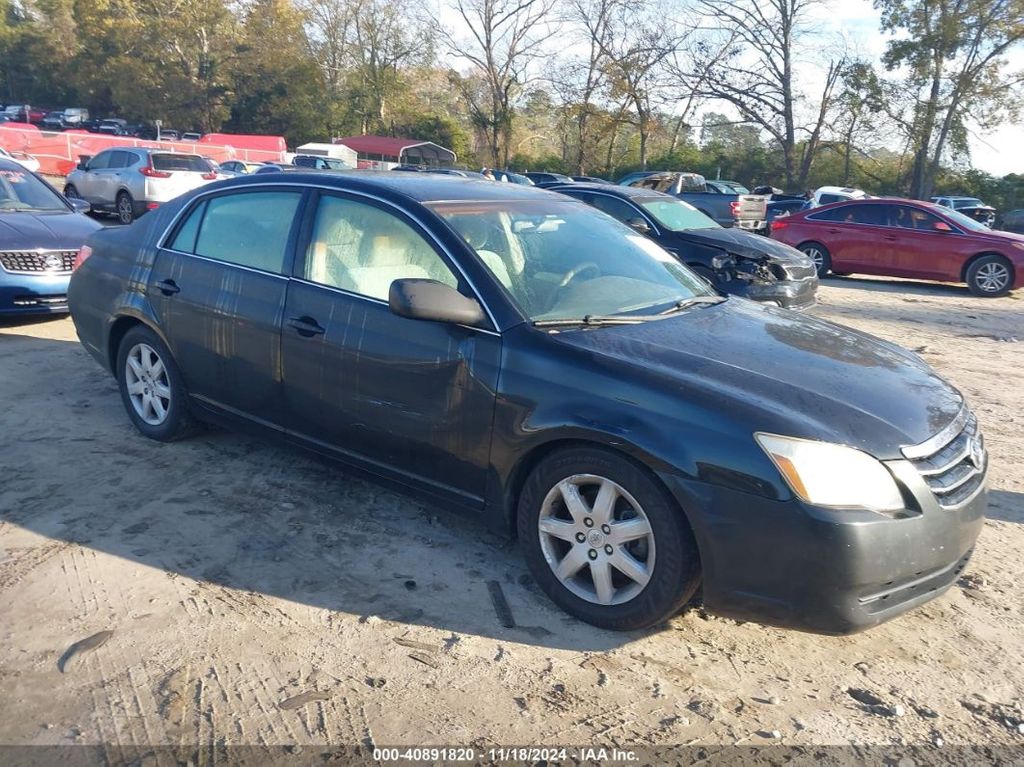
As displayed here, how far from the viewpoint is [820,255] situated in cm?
1508

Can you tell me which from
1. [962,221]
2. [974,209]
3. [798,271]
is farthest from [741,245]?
[974,209]

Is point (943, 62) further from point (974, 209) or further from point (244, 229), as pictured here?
point (244, 229)

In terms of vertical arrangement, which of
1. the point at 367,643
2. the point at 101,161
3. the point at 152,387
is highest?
the point at 101,161

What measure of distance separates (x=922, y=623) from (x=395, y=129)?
60.2 meters

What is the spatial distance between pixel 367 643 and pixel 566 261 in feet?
6.45

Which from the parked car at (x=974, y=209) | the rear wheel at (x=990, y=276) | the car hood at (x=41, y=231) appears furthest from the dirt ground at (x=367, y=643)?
the parked car at (x=974, y=209)

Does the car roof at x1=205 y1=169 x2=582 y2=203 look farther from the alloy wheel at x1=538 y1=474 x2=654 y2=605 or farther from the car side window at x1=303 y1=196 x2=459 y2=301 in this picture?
the alloy wheel at x1=538 y1=474 x2=654 y2=605

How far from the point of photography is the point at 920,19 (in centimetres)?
3725

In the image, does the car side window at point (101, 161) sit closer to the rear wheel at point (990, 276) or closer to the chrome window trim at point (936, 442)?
the rear wheel at point (990, 276)

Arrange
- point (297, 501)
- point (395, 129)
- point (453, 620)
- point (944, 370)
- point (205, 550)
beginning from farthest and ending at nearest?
1. point (395, 129)
2. point (944, 370)
3. point (297, 501)
4. point (205, 550)
5. point (453, 620)

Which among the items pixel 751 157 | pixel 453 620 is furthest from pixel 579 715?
pixel 751 157

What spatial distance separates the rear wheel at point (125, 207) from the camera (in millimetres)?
16991

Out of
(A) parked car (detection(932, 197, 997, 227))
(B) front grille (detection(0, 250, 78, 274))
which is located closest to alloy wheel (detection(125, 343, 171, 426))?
(B) front grille (detection(0, 250, 78, 274))

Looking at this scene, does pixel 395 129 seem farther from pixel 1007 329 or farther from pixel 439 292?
pixel 439 292
